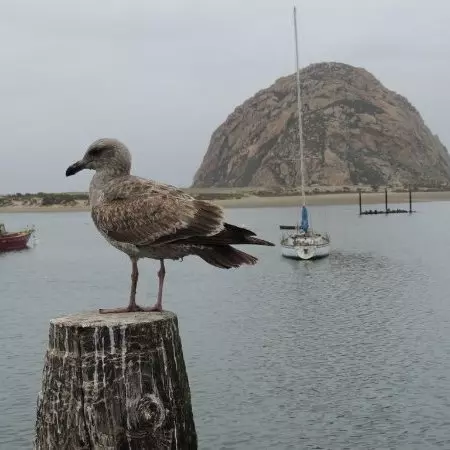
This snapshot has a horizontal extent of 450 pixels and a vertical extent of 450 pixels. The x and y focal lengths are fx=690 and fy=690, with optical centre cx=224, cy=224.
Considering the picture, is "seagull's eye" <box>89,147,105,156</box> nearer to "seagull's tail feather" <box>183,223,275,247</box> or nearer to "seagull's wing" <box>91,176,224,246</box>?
"seagull's wing" <box>91,176,224,246</box>

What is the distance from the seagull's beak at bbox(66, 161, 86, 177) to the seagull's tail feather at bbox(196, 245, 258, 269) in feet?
4.99

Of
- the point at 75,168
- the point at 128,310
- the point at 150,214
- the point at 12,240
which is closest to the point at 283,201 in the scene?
the point at 12,240

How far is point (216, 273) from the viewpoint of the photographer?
53625 millimetres

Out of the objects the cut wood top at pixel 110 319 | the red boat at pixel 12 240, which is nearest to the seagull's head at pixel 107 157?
the cut wood top at pixel 110 319

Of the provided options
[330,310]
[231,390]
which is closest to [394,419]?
[231,390]

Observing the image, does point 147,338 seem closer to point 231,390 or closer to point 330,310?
point 231,390

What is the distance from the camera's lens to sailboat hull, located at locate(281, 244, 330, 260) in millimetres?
56188

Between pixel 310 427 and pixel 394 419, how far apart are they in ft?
7.61

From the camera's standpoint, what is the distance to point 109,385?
5.18 m

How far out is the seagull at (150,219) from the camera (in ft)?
20.7

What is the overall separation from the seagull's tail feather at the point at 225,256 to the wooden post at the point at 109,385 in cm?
110

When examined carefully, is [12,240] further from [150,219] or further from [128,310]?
[128,310]

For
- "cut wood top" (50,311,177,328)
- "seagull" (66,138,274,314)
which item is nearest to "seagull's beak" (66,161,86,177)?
"seagull" (66,138,274,314)

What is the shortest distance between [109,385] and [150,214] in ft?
6.20
